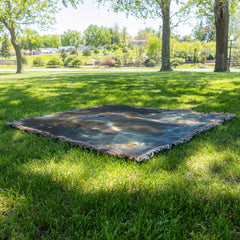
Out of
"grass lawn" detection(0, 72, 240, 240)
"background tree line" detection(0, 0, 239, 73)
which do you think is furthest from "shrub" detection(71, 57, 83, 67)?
"grass lawn" detection(0, 72, 240, 240)

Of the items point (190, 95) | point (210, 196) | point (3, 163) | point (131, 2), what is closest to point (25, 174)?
point (3, 163)

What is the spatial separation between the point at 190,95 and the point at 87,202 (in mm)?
5145

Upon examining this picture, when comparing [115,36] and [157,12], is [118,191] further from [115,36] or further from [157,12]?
[115,36]

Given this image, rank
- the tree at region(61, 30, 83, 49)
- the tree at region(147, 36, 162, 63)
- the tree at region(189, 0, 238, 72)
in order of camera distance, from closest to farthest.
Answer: the tree at region(189, 0, 238, 72) → the tree at region(147, 36, 162, 63) → the tree at region(61, 30, 83, 49)

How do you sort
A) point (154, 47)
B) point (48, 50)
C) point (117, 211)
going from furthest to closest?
point (48, 50), point (154, 47), point (117, 211)

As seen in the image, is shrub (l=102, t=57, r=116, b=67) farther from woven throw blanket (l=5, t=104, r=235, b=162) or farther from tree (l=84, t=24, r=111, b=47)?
woven throw blanket (l=5, t=104, r=235, b=162)

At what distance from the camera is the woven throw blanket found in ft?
8.52

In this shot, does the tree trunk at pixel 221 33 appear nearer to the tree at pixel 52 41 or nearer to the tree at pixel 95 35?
the tree at pixel 95 35

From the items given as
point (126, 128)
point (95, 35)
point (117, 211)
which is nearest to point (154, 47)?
point (95, 35)

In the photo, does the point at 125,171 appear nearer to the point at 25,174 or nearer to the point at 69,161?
the point at 69,161

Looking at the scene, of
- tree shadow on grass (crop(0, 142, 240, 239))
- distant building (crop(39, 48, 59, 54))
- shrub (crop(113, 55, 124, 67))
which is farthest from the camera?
distant building (crop(39, 48, 59, 54))

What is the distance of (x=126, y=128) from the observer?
3332mm

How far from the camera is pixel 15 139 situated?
9.87ft

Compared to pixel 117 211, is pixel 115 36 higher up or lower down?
higher up
